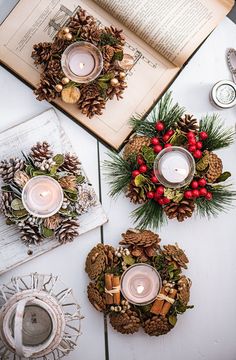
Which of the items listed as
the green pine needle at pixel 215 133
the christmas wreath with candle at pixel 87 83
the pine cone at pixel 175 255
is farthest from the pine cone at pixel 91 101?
the pine cone at pixel 175 255

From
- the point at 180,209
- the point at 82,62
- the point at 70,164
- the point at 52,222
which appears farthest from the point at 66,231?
the point at 82,62

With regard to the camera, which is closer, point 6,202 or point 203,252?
point 6,202

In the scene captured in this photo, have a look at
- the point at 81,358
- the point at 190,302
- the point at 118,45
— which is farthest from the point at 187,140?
the point at 81,358

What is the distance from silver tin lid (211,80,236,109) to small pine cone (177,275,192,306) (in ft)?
1.26

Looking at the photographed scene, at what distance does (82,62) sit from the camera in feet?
3.93

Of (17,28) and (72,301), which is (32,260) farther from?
(17,28)

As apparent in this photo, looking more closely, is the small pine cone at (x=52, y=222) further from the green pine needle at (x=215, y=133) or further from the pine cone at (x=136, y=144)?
the green pine needle at (x=215, y=133)

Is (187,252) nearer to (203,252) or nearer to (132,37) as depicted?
(203,252)

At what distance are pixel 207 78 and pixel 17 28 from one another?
16.8 inches

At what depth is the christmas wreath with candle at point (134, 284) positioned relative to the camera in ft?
3.88

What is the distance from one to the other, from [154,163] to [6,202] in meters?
0.31

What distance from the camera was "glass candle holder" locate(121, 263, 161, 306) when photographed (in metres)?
1.19

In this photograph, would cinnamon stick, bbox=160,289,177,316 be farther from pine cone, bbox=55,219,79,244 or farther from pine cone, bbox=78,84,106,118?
pine cone, bbox=78,84,106,118

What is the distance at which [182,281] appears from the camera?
1.20m
